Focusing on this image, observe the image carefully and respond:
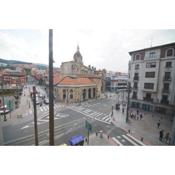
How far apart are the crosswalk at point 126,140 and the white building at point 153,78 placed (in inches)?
437

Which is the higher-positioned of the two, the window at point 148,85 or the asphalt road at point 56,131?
the window at point 148,85

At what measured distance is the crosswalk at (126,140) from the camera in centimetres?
1141

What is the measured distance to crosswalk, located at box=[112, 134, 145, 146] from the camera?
11414mm

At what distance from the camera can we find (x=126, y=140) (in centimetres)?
1202

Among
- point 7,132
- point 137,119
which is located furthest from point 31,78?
point 137,119

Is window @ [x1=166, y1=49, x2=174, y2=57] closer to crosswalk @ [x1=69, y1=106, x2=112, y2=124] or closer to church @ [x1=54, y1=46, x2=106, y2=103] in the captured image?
crosswalk @ [x1=69, y1=106, x2=112, y2=124]

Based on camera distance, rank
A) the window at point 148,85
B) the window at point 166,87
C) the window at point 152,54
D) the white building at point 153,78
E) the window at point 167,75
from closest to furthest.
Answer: the white building at point 153,78 → the window at point 167,75 → the window at point 166,87 → the window at point 152,54 → the window at point 148,85

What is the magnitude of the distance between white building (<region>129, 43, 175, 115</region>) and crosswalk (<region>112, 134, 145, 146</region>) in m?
11.1

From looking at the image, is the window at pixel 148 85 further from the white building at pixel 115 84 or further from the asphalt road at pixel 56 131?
the white building at pixel 115 84

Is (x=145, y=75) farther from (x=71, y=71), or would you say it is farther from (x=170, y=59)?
(x=71, y=71)

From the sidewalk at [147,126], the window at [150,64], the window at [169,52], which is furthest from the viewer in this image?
the window at [150,64]

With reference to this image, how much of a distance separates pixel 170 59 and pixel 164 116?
31.0 ft

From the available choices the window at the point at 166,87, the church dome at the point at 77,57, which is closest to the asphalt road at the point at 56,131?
the window at the point at 166,87

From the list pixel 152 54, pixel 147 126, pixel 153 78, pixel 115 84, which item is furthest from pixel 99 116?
pixel 115 84
